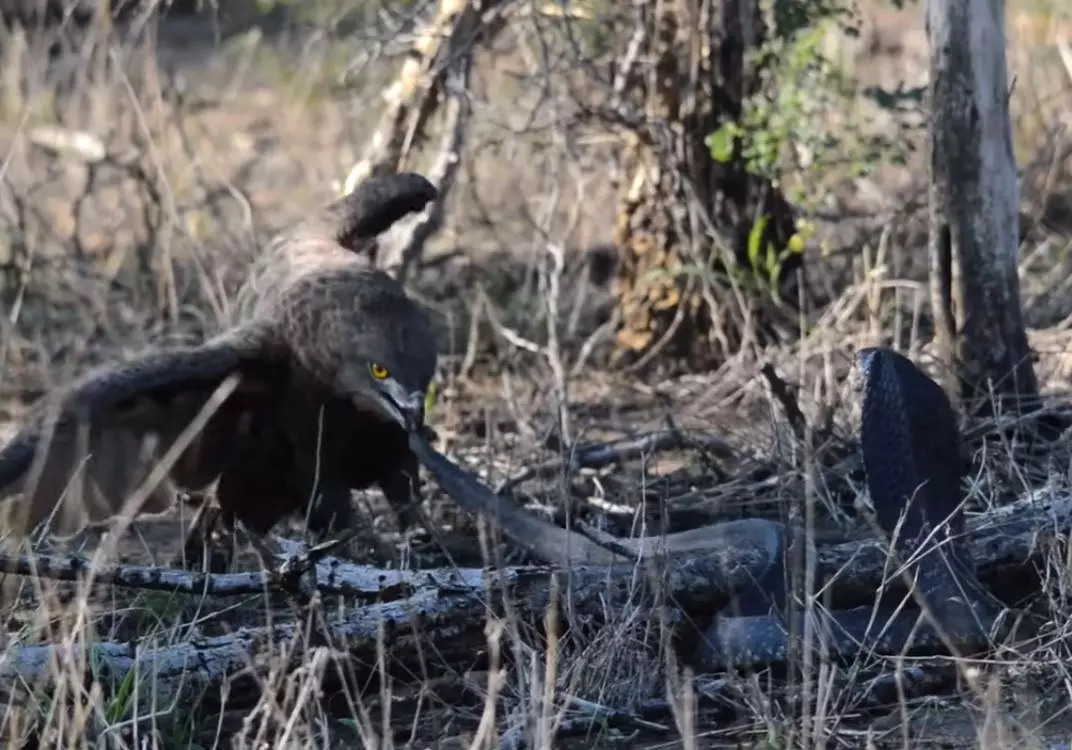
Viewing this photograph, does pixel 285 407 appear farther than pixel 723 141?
No

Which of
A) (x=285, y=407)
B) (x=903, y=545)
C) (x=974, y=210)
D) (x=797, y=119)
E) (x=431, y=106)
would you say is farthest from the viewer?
(x=431, y=106)

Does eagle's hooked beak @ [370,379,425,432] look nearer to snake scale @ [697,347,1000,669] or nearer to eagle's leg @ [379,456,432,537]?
eagle's leg @ [379,456,432,537]

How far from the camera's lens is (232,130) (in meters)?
12.8

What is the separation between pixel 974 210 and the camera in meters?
5.76

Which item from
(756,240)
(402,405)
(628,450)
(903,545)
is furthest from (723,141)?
(903,545)

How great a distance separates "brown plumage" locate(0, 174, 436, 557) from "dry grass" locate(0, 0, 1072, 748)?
329mm

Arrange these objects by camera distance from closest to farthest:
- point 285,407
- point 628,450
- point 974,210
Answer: point 974,210
point 285,407
point 628,450

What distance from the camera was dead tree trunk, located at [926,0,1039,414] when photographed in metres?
5.67

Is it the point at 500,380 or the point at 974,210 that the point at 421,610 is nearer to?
the point at 974,210

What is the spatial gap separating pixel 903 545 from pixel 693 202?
120 inches

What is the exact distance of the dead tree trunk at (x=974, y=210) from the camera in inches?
223

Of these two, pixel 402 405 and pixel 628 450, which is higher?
pixel 402 405

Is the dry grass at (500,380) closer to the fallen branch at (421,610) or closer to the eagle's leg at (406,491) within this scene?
the fallen branch at (421,610)

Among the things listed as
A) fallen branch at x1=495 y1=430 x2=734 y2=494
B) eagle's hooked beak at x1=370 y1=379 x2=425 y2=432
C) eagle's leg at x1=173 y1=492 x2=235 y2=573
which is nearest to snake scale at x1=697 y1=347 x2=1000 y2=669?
eagle's hooked beak at x1=370 y1=379 x2=425 y2=432
